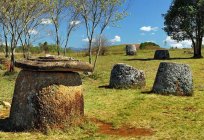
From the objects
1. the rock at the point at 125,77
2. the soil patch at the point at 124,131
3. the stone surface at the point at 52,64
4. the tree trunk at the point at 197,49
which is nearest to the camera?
the stone surface at the point at 52,64

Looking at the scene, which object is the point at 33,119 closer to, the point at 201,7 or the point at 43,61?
the point at 43,61

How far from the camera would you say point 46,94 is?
504 inches

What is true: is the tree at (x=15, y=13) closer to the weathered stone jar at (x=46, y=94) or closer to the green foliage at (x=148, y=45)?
the weathered stone jar at (x=46, y=94)

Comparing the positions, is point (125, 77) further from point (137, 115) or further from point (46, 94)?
point (46, 94)

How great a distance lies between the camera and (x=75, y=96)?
1322 centimetres

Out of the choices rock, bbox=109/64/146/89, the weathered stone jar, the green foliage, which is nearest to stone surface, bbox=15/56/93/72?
the weathered stone jar

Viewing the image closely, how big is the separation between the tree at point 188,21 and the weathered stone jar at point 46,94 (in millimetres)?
38481

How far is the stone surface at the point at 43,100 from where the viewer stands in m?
12.8

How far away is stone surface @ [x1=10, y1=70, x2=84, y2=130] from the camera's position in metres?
12.8

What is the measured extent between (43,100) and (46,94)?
183 millimetres

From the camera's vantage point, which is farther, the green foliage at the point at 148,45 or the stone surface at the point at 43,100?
the green foliage at the point at 148,45

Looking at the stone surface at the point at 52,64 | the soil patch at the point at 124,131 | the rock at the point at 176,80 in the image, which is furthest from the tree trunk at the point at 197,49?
the stone surface at the point at 52,64

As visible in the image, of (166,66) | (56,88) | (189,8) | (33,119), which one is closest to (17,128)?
(33,119)

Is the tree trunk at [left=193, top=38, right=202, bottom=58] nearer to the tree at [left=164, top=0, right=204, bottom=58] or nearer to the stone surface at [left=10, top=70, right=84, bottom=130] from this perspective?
the tree at [left=164, top=0, right=204, bottom=58]
